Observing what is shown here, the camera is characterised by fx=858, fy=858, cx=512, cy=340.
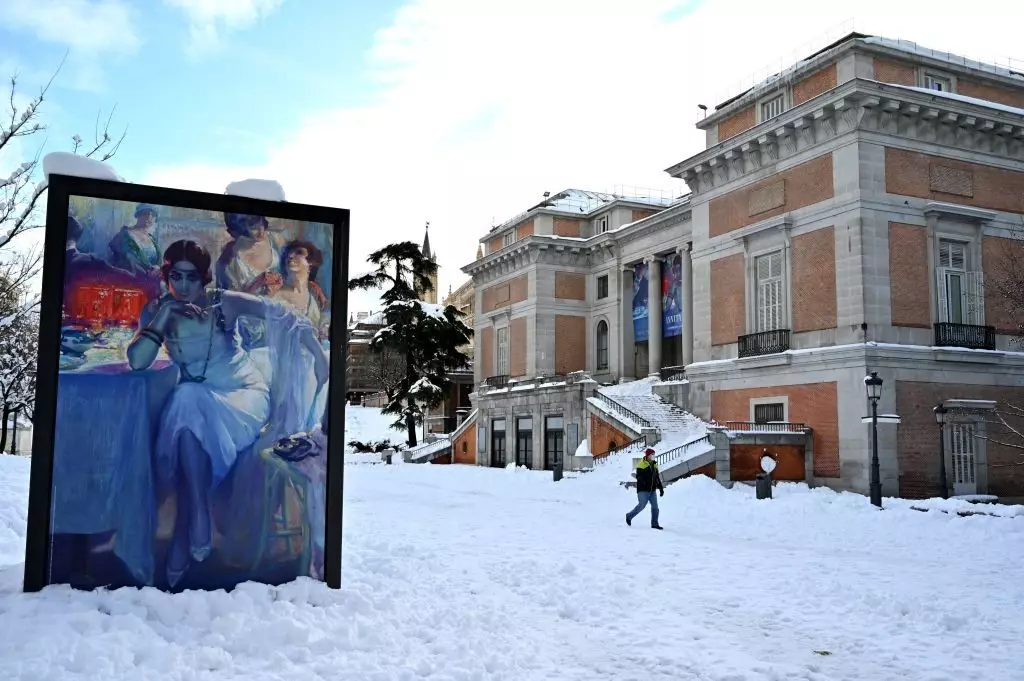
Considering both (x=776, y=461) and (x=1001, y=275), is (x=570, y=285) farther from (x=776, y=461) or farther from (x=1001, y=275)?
(x=1001, y=275)

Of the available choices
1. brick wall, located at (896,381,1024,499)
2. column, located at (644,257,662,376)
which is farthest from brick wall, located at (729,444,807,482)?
column, located at (644,257,662,376)

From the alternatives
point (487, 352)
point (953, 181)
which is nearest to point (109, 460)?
point (953, 181)

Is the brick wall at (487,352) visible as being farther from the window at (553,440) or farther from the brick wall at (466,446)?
the window at (553,440)

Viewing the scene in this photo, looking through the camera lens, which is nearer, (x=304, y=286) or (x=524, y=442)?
(x=304, y=286)

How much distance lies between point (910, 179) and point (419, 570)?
72.7 ft

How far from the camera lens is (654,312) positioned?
4231 cm

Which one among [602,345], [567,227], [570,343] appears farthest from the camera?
[567,227]

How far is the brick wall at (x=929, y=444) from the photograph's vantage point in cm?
2536

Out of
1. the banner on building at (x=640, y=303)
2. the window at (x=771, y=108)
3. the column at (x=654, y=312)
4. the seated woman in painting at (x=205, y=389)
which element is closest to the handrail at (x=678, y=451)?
the window at (x=771, y=108)

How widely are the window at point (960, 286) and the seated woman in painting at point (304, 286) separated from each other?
24048mm

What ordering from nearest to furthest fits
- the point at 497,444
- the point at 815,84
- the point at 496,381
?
the point at 815,84 < the point at 497,444 < the point at 496,381

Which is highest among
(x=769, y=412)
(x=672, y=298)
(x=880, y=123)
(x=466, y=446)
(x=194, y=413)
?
(x=880, y=123)

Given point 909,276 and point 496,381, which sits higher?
point 909,276

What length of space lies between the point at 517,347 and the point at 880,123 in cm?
2657
